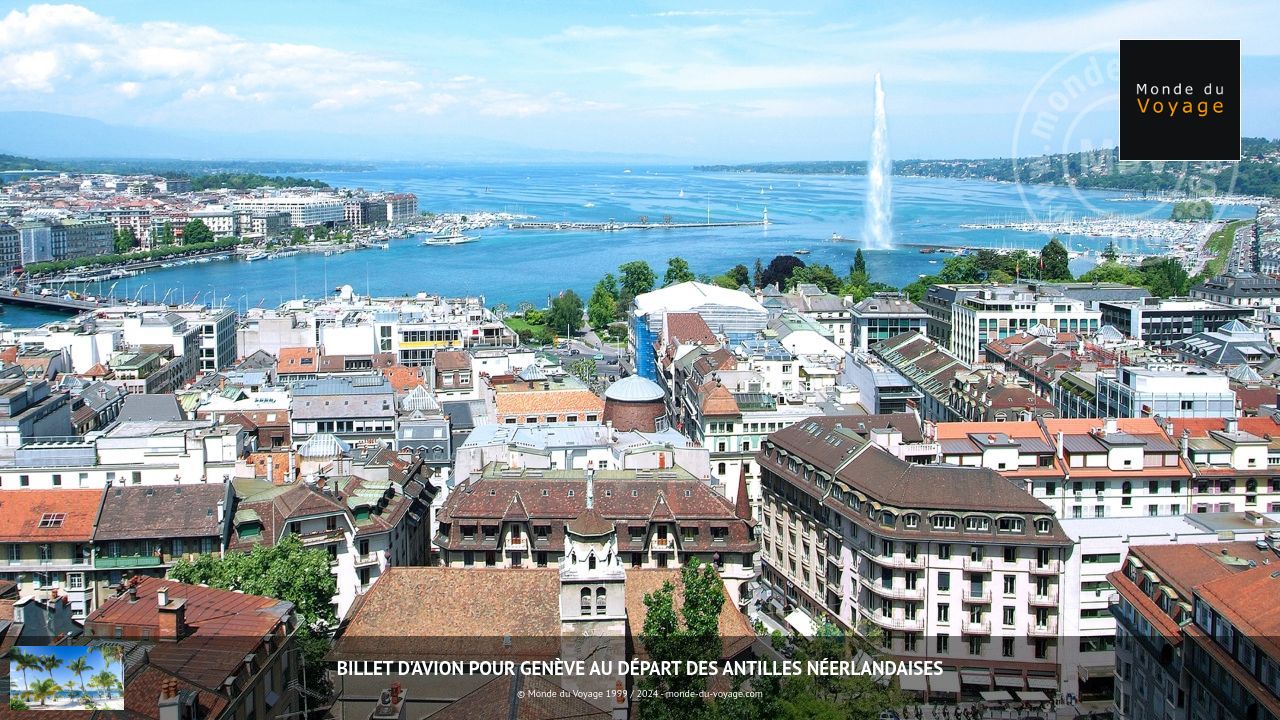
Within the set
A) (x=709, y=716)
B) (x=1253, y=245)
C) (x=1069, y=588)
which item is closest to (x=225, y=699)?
(x=709, y=716)

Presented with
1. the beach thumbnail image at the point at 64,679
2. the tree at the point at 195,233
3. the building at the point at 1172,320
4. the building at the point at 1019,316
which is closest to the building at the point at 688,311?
the building at the point at 1019,316

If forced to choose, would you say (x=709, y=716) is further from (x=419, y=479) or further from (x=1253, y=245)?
(x=1253, y=245)

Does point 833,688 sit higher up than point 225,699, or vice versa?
point 225,699

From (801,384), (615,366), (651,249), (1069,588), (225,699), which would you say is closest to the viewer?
(225,699)

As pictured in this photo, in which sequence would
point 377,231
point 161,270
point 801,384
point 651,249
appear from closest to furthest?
point 801,384 < point 161,270 < point 651,249 < point 377,231

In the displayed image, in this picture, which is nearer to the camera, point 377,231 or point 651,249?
point 651,249

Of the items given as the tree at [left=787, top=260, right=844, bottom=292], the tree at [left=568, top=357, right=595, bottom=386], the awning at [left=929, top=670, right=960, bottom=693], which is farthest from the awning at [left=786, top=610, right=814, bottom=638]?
the tree at [left=787, top=260, right=844, bottom=292]

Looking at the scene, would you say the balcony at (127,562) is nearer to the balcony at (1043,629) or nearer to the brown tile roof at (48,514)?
the brown tile roof at (48,514)
